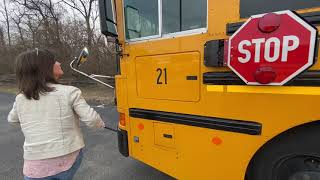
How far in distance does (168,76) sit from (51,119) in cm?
101

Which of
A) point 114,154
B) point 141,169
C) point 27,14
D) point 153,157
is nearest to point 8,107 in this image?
point 114,154

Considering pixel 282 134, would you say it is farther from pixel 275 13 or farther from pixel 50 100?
pixel 50 100

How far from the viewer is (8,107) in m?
8.80

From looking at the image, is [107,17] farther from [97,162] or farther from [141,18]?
[97,162]

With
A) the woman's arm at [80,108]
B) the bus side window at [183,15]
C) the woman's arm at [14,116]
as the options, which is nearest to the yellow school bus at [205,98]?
the bus side window at [183,15]

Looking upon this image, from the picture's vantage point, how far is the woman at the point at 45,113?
1.64 m

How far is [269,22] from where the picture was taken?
1575 millimetres

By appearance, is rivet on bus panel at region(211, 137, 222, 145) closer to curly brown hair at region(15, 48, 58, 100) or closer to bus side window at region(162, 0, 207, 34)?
bus side window at region(162, 0, 207, 34)

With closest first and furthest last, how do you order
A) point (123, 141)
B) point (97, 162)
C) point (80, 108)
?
point (80, 108)
point (123, 141)
point (97, 162)

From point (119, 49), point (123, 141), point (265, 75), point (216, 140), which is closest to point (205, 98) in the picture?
point (216, 140)

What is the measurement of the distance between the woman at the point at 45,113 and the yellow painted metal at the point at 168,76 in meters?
0.72

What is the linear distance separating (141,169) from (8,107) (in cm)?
747

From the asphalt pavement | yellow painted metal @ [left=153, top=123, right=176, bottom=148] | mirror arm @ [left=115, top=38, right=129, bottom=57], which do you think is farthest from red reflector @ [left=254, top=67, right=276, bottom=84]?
the asphalt pavement

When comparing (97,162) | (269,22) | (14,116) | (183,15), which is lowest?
(97,162)
